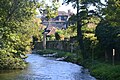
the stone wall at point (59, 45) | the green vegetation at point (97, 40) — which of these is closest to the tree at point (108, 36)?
the green vegetation at point (97, 40)

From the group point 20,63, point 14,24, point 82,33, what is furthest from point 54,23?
point 14,24

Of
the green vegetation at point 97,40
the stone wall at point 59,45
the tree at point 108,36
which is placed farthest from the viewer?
the stone wall at point 59,45

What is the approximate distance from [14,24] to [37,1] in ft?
11.0

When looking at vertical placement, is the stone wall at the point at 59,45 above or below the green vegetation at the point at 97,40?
below

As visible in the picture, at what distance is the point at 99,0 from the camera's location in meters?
45.8

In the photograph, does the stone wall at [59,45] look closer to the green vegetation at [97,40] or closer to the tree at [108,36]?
the green vegetation at [97,40]

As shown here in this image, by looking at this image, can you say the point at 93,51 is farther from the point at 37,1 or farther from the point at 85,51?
the point at 37,1

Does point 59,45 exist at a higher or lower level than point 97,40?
lower

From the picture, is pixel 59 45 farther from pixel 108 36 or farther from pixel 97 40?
pixel 108 36

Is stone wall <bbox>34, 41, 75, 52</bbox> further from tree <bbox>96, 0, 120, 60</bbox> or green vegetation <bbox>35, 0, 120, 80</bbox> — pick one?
tree <bbox>96, 0, 120, 60</bbox>

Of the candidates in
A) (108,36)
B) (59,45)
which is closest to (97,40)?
(108,36)

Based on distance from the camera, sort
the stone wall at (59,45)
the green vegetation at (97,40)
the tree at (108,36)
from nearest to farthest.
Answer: the green vegetation at (97,40) < the tree at (108,36) < the stone wall at (59,45)

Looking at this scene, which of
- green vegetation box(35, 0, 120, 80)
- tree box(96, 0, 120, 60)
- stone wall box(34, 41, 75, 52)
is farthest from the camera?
stone wall box(34, 41, 75, 52)

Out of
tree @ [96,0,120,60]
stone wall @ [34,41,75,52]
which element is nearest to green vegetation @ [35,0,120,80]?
tree @ [96,0,120,60]
